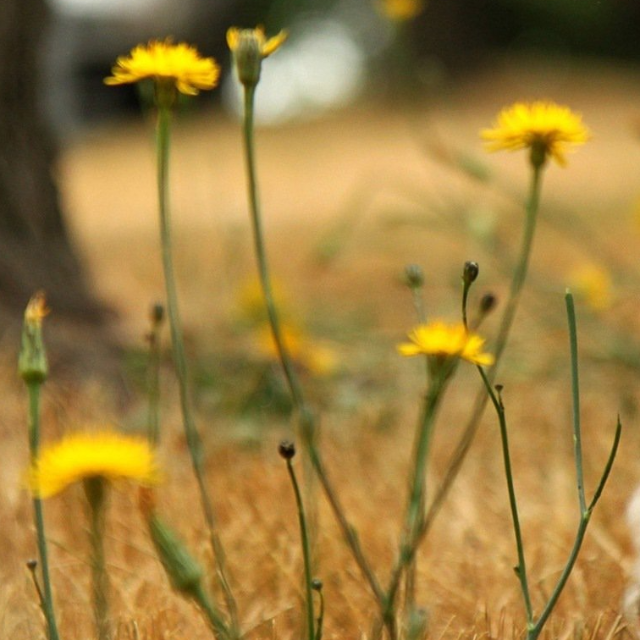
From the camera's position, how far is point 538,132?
815mm

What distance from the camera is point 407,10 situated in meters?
1.46

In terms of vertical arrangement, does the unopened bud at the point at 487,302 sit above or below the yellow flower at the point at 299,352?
below

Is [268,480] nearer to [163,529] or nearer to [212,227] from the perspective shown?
[163,529]

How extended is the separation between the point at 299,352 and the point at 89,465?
1189mm

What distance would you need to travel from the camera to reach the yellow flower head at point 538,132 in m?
0.81

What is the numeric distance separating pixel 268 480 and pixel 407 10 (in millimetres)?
616

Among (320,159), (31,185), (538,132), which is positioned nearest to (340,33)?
(320,159)

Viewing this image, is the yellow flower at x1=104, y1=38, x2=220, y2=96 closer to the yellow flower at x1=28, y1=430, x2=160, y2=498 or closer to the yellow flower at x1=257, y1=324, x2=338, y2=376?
the yellow flower at x1=28, y1=430, x2=160, y2=498

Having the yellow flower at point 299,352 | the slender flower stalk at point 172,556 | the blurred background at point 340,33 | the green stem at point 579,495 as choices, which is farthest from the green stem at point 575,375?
the blurred background at point 340,33

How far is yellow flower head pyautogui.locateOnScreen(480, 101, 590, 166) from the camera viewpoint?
808 mm

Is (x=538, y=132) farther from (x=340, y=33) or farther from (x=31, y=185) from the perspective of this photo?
(x=340, y=33)

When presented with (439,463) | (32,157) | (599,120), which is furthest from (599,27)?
(439,463)

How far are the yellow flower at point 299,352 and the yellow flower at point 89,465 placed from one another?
3.09ft

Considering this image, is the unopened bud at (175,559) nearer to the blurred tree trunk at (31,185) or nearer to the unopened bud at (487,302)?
the unopened bud at (487,302)
